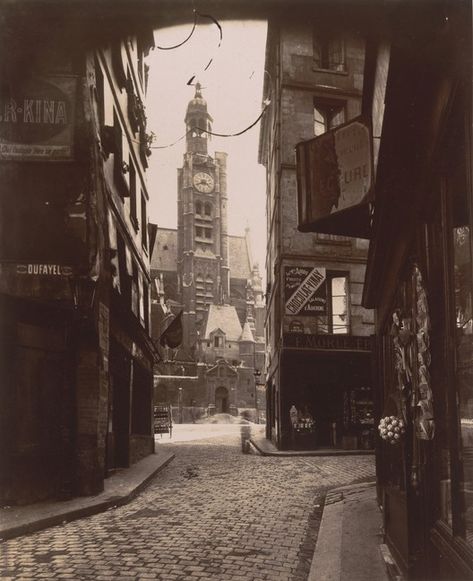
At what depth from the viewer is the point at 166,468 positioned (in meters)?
15.3

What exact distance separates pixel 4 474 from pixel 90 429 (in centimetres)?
175

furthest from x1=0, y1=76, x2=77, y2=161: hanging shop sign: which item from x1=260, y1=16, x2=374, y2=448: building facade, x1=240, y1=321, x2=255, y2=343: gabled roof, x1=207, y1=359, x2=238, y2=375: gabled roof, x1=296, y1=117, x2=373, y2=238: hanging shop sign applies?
x1=240, y1=321, x2=255, y2=343: gabled roof

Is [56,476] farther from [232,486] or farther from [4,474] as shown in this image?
[232,486]

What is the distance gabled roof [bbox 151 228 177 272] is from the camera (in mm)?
86812

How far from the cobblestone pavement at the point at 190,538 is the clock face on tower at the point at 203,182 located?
7426 cm

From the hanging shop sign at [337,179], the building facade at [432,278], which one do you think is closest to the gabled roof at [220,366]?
the hanging shop sign at [337,179]

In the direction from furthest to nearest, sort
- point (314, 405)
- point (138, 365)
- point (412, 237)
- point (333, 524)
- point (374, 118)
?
point (314, 405)
point (138, 365)
point (333, 524)
point (374, 118)
point (412, 237)

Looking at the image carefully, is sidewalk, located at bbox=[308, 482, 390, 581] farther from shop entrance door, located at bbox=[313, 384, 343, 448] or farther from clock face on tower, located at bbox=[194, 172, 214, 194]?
clock face on tower, located at bbox=[194, 172, 214, 194]

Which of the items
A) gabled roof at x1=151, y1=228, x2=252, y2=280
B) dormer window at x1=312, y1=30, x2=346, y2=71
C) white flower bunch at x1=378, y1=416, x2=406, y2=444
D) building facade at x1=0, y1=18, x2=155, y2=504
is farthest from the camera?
gabled roof at x1=151, y1=228, x2=252, y2=280

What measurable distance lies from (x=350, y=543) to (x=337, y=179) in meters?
4.30

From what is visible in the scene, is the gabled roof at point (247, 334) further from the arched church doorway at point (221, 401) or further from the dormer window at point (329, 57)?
the dormer window at point (329, 57)

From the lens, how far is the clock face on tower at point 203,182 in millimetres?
84000

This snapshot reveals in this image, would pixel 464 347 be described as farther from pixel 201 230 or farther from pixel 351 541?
pixel 201 230

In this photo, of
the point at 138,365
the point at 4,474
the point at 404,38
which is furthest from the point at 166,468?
the point at 404,38
